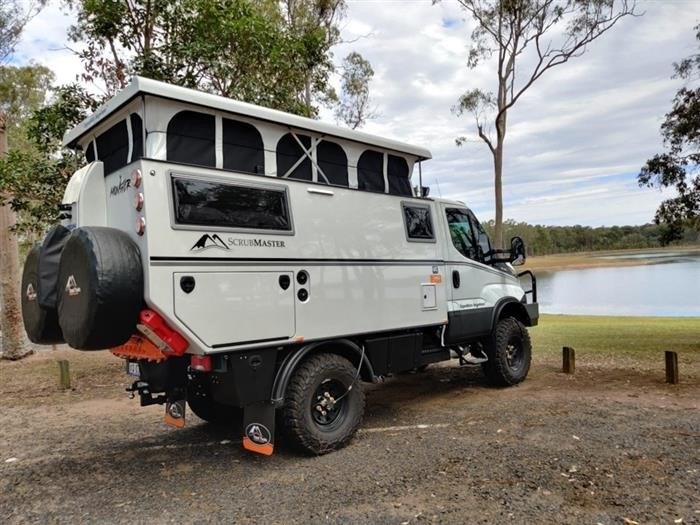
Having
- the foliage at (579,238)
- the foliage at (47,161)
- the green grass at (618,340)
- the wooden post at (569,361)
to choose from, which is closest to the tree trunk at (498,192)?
the green grass at (618,340)

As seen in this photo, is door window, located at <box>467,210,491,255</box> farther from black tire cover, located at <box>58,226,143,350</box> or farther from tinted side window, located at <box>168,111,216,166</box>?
black tire cover, located at <box>58,226,143,350</box>

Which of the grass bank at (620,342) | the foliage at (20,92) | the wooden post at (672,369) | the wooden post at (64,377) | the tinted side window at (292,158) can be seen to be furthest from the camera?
the foliage at (20,92)

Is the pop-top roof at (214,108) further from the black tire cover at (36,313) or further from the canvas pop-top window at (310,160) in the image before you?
the black tire cover at (36,313)

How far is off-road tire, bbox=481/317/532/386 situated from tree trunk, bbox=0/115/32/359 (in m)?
9.86

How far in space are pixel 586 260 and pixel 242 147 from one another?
88.1 metres

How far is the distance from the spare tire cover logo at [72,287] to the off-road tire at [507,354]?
16.2 feet

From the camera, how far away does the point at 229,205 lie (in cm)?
408

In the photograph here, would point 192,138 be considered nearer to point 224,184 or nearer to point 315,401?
point 224,184

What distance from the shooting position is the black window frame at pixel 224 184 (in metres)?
3.76

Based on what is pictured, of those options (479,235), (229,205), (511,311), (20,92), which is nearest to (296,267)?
(229,205)

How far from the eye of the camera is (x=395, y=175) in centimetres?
573

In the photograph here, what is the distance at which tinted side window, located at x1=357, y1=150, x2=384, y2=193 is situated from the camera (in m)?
5.32

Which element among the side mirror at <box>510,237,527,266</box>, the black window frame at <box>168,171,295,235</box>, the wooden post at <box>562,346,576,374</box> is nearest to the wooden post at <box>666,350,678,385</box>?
the wooden post at <box>562,346,576,374</box>

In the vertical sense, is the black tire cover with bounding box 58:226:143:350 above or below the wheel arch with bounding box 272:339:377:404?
above
